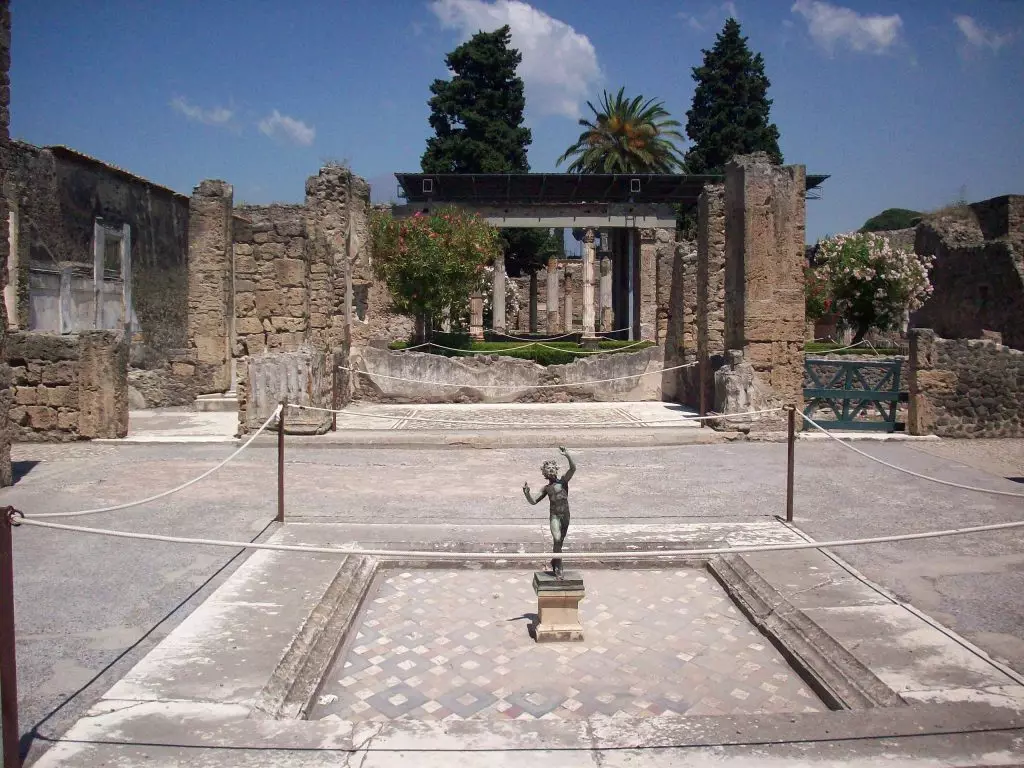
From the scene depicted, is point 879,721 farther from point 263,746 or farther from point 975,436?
point 975,436

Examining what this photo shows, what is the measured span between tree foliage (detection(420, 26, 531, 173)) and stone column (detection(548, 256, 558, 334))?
506cm

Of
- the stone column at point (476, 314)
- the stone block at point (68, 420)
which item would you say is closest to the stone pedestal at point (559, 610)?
the stone block at point (68, 420)

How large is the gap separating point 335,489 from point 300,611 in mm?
3348

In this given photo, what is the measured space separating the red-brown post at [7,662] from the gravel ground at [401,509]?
25 cm

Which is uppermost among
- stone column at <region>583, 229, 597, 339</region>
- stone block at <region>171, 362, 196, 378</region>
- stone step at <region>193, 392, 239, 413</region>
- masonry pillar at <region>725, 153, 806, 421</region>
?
stone column at <region>583, 229, 597, 339</region>

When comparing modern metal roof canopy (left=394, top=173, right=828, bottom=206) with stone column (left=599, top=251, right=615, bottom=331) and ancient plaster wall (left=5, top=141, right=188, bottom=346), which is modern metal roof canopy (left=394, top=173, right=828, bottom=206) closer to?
stone column (left=599, top=251, right=615, bottom=331)

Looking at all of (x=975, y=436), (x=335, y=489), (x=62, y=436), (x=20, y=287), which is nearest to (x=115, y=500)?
(x=335, y=489)

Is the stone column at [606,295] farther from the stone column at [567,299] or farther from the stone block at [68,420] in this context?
the stone block at [68,420]

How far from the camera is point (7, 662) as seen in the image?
299cm

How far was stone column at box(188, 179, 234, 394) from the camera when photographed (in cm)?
1532

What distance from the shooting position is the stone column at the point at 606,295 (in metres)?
37.6

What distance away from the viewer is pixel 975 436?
429 inches

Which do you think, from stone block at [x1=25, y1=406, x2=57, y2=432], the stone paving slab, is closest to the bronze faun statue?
the stone paving slab

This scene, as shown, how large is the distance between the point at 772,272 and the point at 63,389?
31.0 feet
